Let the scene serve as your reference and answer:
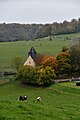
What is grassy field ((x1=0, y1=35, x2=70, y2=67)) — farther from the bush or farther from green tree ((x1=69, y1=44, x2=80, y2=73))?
the bush

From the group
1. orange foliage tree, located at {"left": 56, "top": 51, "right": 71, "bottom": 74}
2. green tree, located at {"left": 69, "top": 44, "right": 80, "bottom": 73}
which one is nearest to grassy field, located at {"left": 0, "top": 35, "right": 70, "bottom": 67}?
orange foliage tree, located at {"left": 56, "top": 51, "right": 71, "bottom": 74}

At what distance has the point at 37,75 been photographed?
63.6m

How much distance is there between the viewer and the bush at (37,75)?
62.0 m

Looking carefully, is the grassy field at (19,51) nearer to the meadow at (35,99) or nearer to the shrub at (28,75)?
the meadow at (35,99)

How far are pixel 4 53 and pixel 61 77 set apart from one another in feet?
156

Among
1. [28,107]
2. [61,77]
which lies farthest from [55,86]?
[28,107]

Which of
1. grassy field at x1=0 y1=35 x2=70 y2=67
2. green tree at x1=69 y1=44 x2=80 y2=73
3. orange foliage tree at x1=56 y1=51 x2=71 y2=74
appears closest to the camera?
orange foliage tree at x1=56 y1=51 x2=71 y2=74

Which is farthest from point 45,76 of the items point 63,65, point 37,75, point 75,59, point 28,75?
point 75,59

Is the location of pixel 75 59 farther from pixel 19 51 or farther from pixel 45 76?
pixel 19 51

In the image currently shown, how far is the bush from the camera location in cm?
6203

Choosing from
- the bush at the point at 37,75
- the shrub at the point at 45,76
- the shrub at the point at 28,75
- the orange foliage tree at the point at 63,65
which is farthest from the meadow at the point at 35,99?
the orange foliage tree at the point at 63,65

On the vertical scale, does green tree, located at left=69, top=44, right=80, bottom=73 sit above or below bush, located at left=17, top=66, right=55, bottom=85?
above

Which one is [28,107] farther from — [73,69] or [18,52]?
[18,52]

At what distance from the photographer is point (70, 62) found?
7250 centimetres
